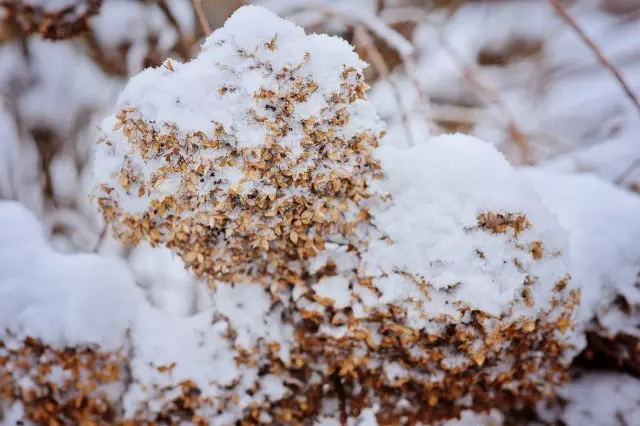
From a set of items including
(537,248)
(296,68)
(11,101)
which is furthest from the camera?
(11,101)

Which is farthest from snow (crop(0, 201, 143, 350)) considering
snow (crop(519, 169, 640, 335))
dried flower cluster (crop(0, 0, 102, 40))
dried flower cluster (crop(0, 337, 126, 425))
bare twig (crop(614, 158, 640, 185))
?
bare twig (crop(614, 158, 640, 185))

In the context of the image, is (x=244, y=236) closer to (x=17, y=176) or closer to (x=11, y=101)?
(x=17, y=176)

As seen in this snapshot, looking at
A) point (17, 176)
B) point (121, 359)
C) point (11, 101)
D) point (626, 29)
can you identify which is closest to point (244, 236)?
point (121, 359)

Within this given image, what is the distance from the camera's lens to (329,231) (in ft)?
2.45

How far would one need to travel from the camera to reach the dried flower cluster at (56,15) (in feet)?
3.49

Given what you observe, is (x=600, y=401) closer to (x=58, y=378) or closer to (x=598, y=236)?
(x=598, y=236)

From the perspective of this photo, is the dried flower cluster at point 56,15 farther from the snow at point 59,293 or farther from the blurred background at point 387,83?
the snow at point 59,293

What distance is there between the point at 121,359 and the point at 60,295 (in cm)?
17

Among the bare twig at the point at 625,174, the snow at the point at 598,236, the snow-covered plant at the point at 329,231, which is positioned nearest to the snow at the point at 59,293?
the snow-covered plant at the point at 329,231

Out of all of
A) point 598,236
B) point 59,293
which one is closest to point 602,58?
point 598,236

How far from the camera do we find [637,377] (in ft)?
3.23

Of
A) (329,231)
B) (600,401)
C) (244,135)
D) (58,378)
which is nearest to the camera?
(244,135)

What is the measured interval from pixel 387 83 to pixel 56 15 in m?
1.21

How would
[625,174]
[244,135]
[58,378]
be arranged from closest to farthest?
[244,135] → [58,378] → [625,174]
